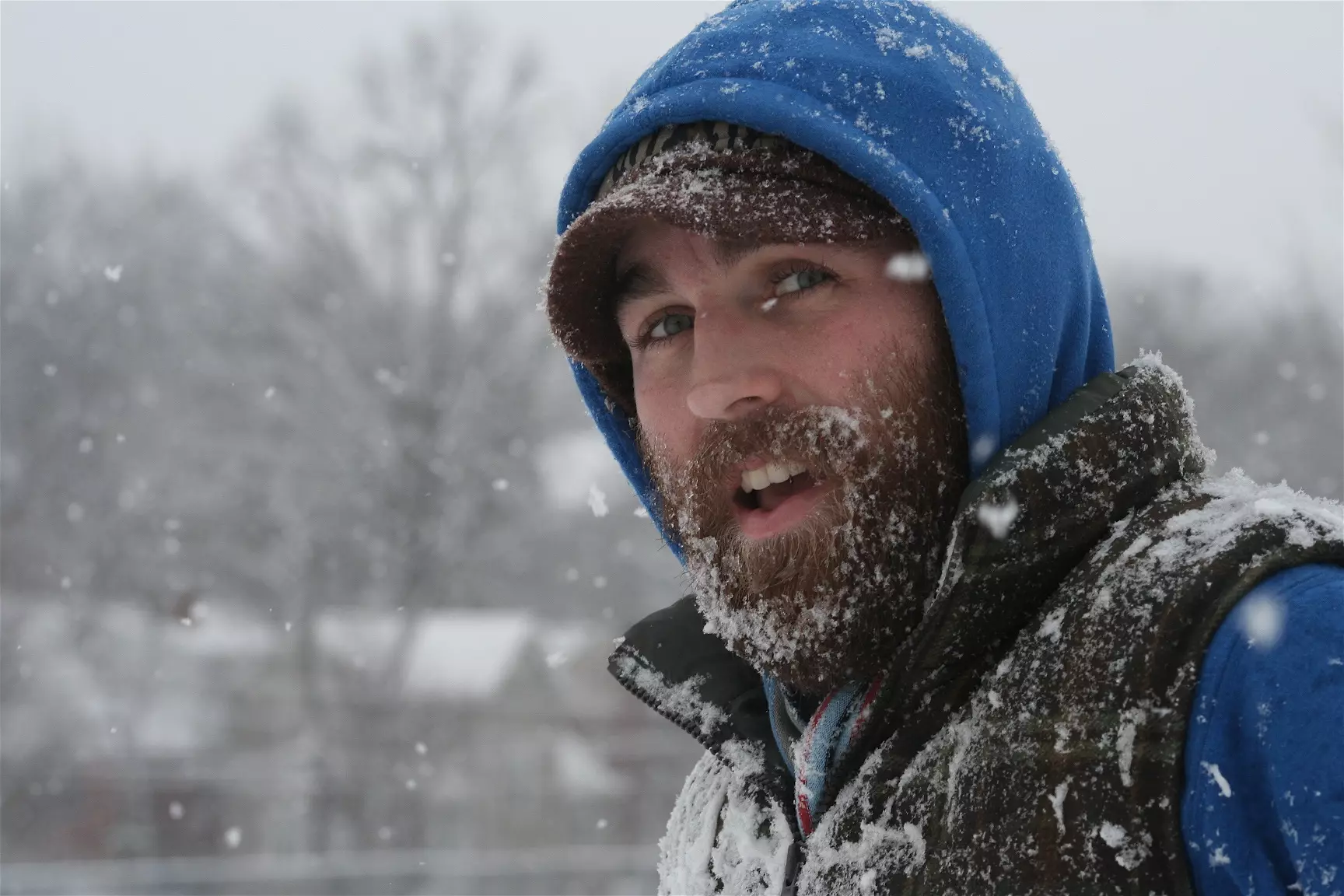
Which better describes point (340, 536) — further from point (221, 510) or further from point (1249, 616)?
point (1249, 616)

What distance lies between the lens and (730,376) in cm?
160

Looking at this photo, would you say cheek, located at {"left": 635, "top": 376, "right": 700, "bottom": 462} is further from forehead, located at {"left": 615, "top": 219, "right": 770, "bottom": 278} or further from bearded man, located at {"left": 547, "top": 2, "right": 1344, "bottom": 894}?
forehead, located at {"left": 615, "top": 219, "right": 770, "bottom": 278}

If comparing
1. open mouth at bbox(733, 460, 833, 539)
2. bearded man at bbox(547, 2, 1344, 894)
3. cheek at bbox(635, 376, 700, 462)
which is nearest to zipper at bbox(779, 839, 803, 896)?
bearded man at bbox(547, 2, 1344, 894)

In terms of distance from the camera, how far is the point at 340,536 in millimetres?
17984

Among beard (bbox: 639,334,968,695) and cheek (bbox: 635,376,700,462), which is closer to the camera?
beard (bbox: 639,334,968,695)

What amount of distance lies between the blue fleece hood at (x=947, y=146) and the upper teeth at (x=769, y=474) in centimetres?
23

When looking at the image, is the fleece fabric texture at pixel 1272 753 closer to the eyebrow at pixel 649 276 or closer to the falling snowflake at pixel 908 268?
the falling snowflake at pixel 908 268

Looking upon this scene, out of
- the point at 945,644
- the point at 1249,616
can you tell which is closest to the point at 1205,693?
the point at 1249,616

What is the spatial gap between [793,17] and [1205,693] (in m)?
1.16

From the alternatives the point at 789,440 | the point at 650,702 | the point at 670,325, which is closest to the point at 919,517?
the point at 789,440

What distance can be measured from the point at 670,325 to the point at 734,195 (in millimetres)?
307

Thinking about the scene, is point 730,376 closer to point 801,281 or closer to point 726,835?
point 801,281

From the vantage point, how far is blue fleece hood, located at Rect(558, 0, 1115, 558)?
4.98 ft

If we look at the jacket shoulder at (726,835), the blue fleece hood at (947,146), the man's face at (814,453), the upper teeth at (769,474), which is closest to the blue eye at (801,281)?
the man's face at (814,453)
